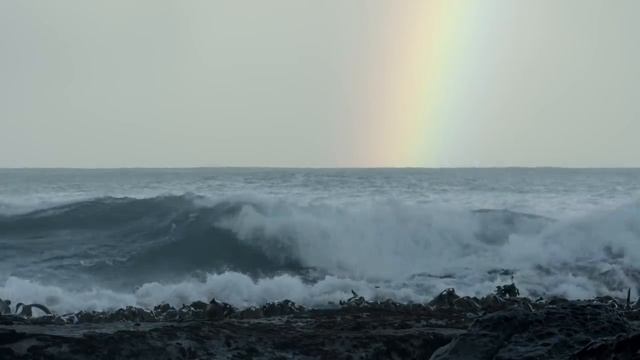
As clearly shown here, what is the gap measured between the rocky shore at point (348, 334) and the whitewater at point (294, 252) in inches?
86.3

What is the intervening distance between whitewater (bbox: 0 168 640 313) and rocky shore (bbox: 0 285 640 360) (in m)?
2.19

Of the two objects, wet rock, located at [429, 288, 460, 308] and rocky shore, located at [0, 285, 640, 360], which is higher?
rocky shore, located at [0, 285, 640, 360]

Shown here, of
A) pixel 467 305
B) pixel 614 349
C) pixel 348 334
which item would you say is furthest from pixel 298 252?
pixel 614 349

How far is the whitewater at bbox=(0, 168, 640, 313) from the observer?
11453mm

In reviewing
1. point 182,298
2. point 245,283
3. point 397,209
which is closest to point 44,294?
point 182,298

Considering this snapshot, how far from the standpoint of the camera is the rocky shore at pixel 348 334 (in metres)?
4.95

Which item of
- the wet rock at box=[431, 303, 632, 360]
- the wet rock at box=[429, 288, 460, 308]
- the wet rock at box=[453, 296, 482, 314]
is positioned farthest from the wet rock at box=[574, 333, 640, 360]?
the wet rock at box=[429, 288, 460, 308]

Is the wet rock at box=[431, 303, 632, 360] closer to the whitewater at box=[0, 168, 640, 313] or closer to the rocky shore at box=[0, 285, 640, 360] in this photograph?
the rocky shore at box=[0, 285, 640, 360]

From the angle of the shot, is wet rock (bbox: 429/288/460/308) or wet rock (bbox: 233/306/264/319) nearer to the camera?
wet rock (bbox: 233/306/264/319)

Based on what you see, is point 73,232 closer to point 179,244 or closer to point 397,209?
point 179,244

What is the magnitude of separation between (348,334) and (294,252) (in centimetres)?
960

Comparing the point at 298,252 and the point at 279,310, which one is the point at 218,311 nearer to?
the point at 279,310

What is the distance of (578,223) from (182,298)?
1012 centimetres

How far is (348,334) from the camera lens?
267 inches
